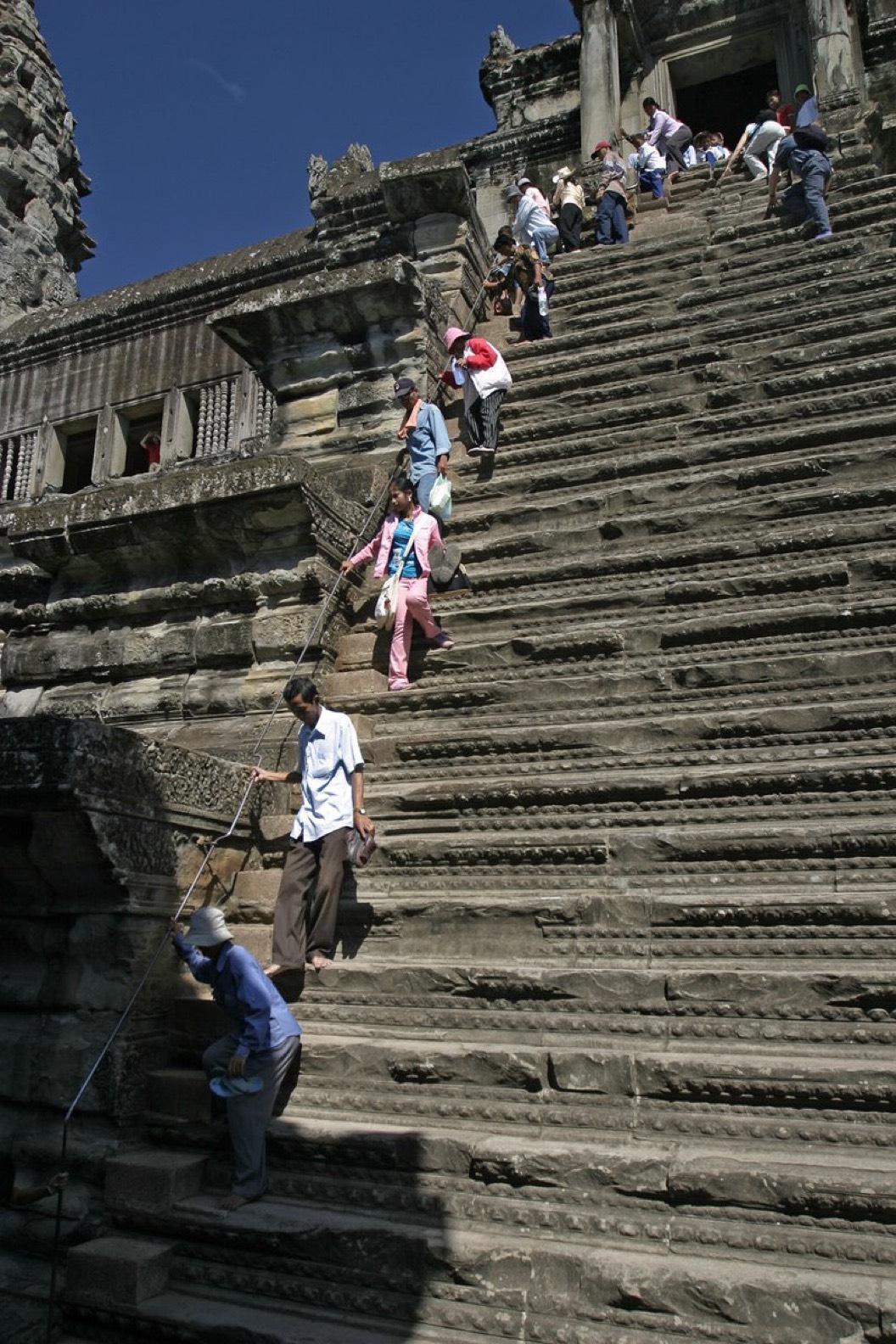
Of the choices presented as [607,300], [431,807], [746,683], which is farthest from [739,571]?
[607,300]

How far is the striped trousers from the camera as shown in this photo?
7.56 m

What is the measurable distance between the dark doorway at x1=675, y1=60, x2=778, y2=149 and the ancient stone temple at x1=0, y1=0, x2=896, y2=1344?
9896 millimetres

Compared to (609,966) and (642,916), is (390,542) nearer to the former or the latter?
(642,916)

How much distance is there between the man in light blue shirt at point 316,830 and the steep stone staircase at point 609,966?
0.49ft

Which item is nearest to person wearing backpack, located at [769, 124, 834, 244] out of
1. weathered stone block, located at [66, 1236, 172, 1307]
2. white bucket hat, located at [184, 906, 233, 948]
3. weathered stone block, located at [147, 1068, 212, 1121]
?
white bucket hat, located at [184, 906, 233, 948]

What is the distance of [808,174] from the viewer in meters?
9.55

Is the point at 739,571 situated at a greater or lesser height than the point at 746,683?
greater

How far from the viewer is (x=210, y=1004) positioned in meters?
4.25

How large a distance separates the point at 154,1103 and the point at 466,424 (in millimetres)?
5294

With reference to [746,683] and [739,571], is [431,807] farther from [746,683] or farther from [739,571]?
[739,571]

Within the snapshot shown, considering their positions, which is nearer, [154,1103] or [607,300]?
[154,1103]

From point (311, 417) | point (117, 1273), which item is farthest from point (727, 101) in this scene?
point (117, 1273)

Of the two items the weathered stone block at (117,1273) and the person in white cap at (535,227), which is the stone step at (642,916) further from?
the person in white cap at (535,227)

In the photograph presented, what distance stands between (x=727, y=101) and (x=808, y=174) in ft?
33.9
